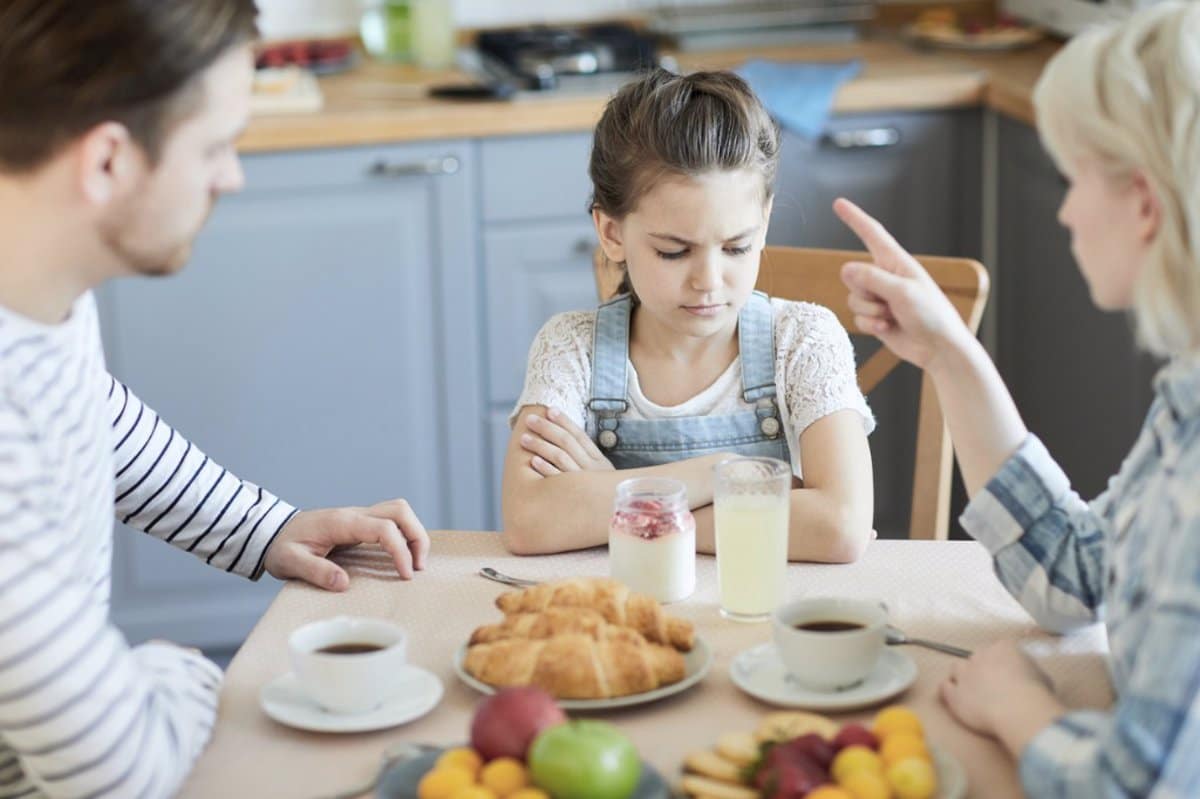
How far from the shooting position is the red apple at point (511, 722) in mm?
1018

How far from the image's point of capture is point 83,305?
4.17 feet

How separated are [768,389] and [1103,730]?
81cm

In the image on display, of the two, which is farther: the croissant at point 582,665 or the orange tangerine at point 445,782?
the croissant at point 582,665

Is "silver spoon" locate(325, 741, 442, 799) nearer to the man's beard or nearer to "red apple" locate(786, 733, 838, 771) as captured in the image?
"red apple" locate(786, 733, 838, 771)

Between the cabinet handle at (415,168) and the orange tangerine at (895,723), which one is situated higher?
the cabinet handle at (415,168)

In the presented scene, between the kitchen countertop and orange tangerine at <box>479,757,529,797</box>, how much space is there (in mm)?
1971

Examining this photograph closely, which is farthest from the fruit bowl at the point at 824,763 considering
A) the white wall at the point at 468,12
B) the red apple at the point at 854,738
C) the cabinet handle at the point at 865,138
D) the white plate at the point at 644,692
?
the white wall at the point at 468,12

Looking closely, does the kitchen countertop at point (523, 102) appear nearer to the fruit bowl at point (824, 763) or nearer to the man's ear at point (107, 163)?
the man's ear at point (107, 163)

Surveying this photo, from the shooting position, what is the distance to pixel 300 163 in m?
2.90

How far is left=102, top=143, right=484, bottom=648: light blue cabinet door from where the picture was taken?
293cm

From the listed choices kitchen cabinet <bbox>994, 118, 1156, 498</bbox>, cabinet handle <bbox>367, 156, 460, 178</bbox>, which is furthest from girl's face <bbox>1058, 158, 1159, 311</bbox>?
cabinet handle <bbox>367, 156, 460, 178</bbox>

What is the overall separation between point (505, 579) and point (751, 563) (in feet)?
0.73

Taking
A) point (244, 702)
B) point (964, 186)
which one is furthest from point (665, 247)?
point (964, 186)

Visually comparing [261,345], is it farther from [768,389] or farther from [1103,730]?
[1103,730]
